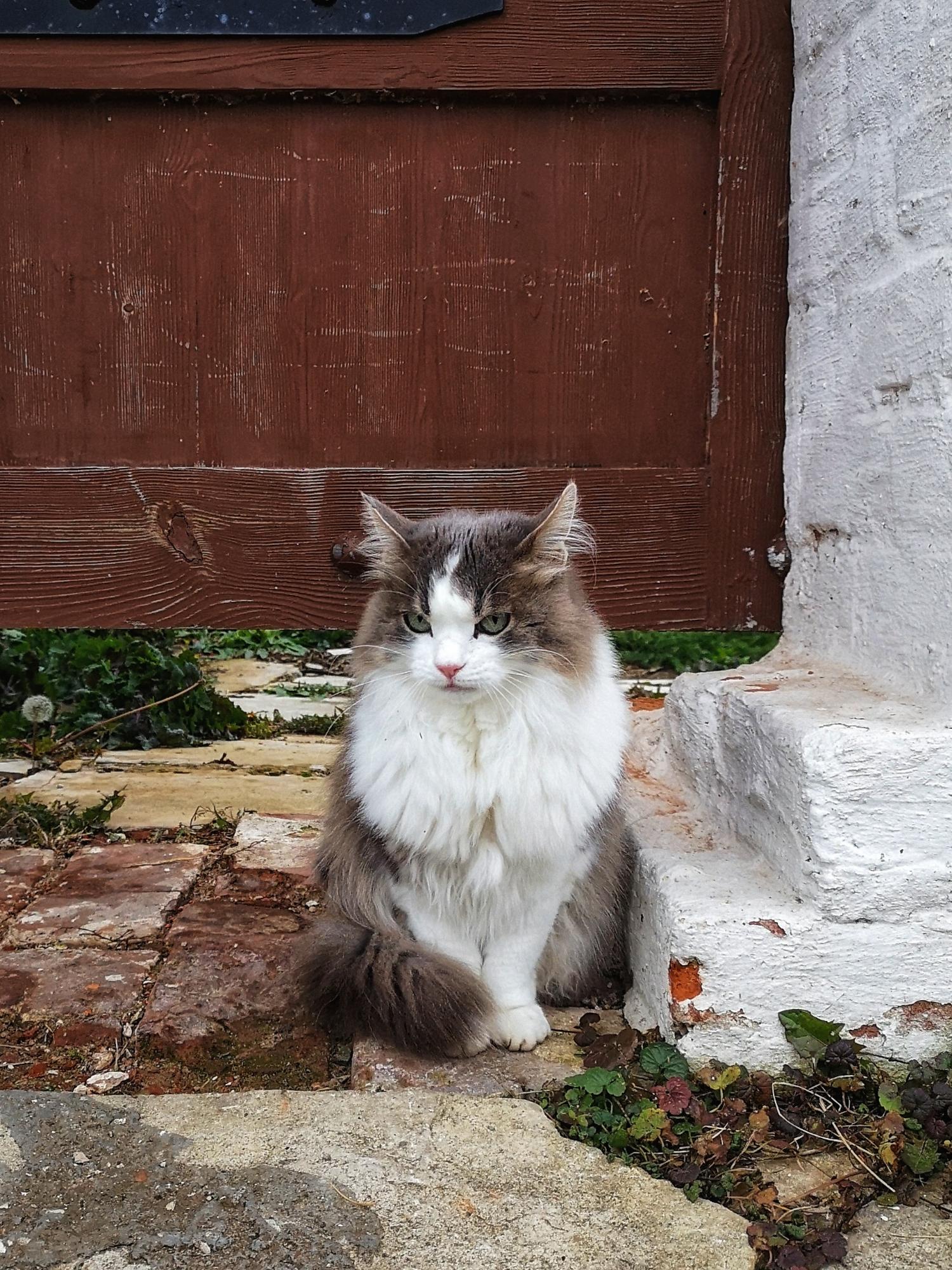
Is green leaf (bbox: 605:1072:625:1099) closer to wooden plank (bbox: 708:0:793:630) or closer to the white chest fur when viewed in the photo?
the white chest fur

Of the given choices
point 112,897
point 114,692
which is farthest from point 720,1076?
point 114,692

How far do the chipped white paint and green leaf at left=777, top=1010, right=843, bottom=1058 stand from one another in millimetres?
25

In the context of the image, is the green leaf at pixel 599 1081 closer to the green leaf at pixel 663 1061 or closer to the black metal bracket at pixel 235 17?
the green leaf at pixel 663 1061

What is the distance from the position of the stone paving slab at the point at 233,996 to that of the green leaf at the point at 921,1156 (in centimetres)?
107

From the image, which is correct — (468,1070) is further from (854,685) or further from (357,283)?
(357,283)

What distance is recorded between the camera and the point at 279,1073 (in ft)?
7.00

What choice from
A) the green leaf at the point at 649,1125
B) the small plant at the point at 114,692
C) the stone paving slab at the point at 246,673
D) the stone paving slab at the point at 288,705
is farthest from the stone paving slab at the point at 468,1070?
the stone paving slab at the point at 246,673

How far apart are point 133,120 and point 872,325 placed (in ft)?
6.10

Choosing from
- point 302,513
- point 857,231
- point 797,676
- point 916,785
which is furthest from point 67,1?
point 916,785

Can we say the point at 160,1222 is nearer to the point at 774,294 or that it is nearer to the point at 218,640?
the point at 774,294

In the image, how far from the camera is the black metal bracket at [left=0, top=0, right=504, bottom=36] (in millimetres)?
2619

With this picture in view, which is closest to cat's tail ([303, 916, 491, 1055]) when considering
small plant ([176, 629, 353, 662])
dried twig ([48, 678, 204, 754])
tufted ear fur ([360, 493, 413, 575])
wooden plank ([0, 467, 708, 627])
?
tufted ear fur ([360, 493, 413, 575])

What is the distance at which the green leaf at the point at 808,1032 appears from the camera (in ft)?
6.43

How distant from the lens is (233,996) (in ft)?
7.82
